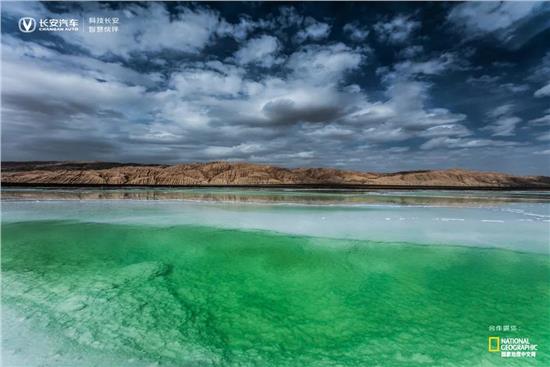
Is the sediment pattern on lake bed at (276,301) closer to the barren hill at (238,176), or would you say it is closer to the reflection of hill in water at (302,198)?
the reflection of hill in water at (302,198)

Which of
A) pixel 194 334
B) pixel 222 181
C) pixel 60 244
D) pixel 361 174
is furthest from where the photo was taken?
pixel 361 174

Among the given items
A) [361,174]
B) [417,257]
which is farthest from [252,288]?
[361,174]

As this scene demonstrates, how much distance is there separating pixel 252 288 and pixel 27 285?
3718 millimetres

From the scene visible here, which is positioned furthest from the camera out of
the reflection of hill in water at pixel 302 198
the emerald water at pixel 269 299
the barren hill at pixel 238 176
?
the barren hill at pixel 238 176

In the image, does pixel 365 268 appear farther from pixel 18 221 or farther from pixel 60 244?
pixel 18 221

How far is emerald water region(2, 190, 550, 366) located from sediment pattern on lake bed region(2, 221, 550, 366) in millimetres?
22

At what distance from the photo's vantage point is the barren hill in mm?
79875

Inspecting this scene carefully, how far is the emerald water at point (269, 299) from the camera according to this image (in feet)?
11.2

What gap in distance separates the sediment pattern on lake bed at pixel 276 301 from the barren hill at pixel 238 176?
3182 inches

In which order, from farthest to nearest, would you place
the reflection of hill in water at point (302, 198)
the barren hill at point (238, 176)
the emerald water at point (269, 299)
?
the barren hill at point (238, 176), the reflection of hill in water at point (302, 198), the emerald water at point (269, 299)

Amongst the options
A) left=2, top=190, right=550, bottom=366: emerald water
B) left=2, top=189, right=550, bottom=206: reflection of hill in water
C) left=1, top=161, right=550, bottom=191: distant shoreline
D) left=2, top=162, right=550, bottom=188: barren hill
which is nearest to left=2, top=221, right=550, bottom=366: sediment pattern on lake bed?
left=2, top=190, right=550, bottom=366: emerald water

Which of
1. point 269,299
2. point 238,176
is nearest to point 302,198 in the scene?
point 269,299

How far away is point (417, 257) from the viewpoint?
7133 mm

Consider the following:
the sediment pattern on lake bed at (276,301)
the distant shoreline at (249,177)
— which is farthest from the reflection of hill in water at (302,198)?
the distant shoreline at (249,177)
